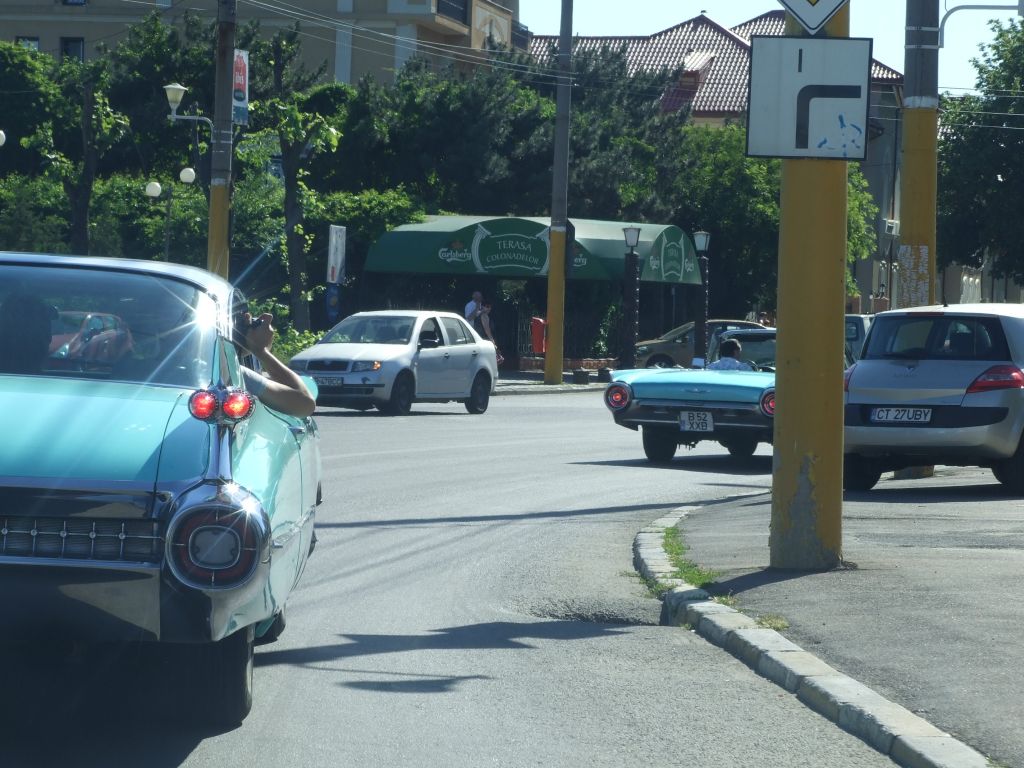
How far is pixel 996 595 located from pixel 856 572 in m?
0.94

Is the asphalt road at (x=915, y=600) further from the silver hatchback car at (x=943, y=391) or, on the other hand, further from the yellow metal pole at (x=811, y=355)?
the silver hatchback car at (x=943, y=391)

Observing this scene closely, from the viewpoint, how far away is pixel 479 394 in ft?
83.4

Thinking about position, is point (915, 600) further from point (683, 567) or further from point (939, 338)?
point (939, 338)

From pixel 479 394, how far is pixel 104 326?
1980 centimetres

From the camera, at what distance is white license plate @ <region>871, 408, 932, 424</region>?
13.5 m

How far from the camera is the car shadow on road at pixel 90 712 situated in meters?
5.10

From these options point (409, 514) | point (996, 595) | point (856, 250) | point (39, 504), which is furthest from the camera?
point (856, 250)

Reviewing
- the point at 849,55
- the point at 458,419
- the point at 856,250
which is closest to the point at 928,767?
the point at 849,55

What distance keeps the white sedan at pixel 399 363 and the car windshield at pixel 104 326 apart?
1664 centimetres

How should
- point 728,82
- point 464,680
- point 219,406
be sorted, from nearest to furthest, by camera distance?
point 219,406, point 464,680, point 728,82

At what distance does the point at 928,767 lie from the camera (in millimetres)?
4977

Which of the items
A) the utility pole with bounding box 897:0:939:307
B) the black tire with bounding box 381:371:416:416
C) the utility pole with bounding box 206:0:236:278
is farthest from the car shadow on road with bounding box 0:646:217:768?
the utility pole with bounding box 206:0:236:278

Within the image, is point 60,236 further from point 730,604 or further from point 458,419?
point 730,604

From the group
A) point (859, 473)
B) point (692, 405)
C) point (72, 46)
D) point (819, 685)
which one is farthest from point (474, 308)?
point (72, 46)
